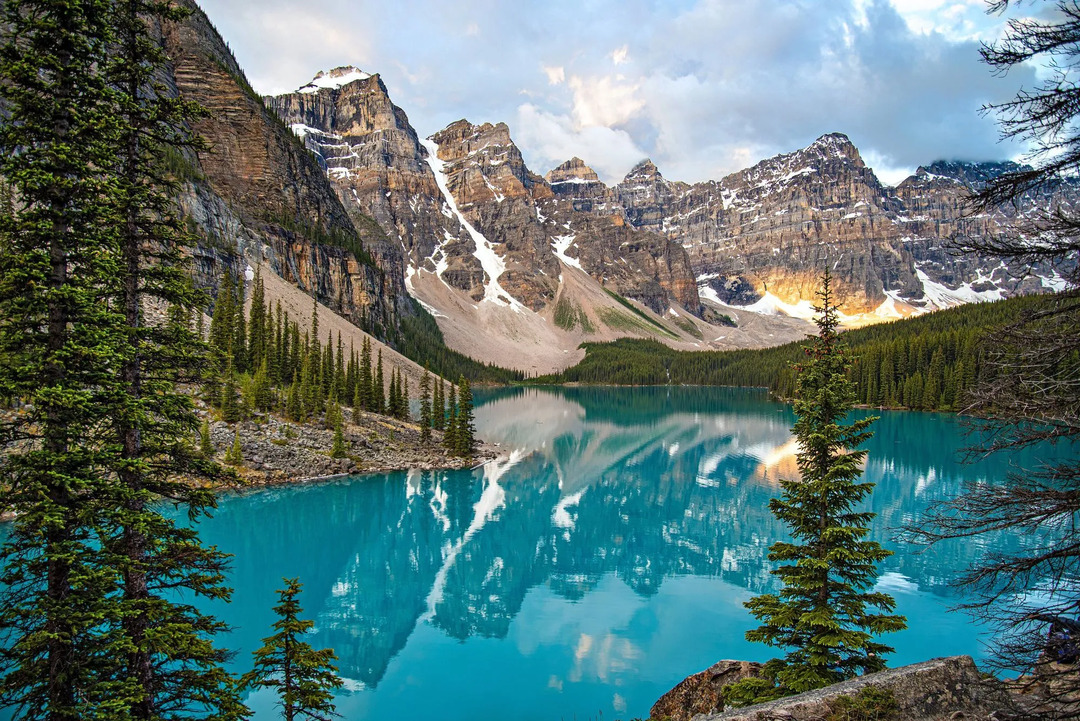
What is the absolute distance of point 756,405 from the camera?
121 m

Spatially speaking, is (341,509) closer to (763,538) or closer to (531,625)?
(531,625)

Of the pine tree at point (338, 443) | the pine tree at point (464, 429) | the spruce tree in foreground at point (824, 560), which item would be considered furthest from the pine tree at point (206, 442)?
the spruce tree in foreground at point (824, 560)

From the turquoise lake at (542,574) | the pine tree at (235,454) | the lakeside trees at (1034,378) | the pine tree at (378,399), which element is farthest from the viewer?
the pine tree at (378,399)

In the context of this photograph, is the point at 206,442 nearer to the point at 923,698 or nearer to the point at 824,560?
the point at 824,560

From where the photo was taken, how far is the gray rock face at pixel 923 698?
7844 mm

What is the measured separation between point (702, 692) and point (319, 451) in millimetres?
41550

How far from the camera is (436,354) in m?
163

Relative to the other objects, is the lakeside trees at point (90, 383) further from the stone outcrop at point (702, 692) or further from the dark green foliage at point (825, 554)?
the dark green foliage at point (825, 554)

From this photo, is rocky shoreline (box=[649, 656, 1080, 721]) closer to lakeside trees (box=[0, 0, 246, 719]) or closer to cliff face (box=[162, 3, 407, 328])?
lakeside trees (box=[0, 0, 246, 719])

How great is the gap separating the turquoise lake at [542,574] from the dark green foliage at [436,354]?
3706 inches

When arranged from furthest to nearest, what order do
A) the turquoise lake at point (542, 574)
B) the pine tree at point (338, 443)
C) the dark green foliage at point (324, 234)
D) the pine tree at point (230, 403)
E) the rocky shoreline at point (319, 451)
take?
the dark green foliage at point (324, 234), the pine tree at point (338, 443), the pine tree at point (230, 403), the rocky shoreline at point (319, 451), the turquoise lake at point (542, 574)

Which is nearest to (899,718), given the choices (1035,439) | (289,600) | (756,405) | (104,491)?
(1035,439)

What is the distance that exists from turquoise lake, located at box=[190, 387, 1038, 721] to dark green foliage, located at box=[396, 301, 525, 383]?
309 feet

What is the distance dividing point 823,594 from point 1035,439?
7.20 m
